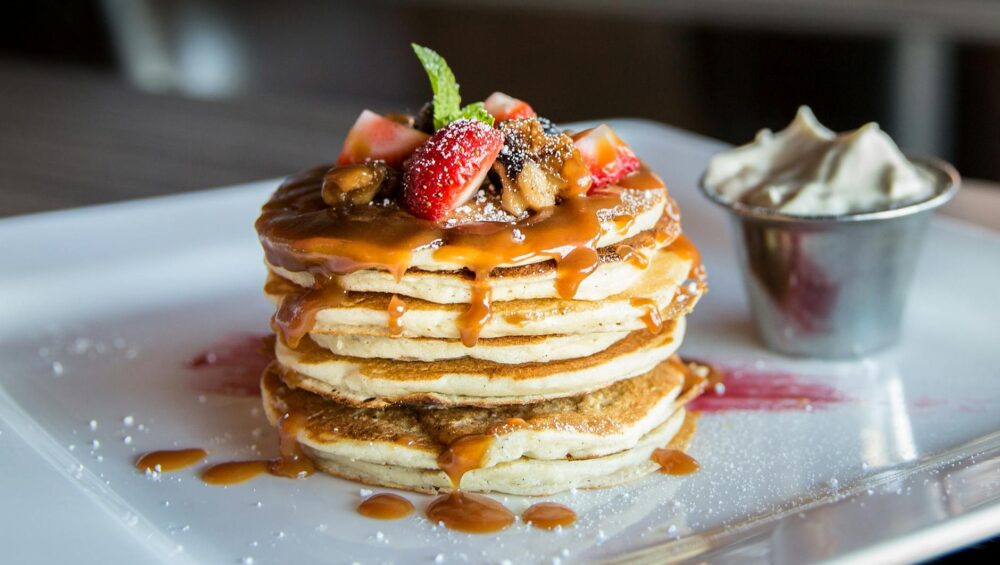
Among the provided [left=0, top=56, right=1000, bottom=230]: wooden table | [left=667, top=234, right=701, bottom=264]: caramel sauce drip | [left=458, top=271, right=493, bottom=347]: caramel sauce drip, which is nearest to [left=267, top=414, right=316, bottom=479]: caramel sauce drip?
[left=458, top=271, right=493, bottom=347]: caramel sauce drip

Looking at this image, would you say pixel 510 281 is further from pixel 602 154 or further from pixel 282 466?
pixel 282 466

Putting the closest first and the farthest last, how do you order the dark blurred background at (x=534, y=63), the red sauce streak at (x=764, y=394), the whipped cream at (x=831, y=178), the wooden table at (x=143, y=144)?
the red sauce streak at (x=764, y=394), the whipped cream at (x=831, y=178), the wooden table at (x=143, y=144), the dark blurred background at (x=534, y=63)

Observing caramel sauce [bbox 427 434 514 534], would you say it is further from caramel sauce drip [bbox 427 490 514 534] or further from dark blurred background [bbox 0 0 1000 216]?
dark blurred background [bbox 0 0 1000 216]

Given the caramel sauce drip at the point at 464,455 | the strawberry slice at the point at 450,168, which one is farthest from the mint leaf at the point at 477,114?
the caramel sauce drip at the point at 464,455

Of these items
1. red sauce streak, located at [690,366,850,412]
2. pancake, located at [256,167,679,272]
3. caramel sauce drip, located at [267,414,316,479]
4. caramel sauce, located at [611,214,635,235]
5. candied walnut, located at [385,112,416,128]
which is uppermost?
candied walnut, located at [385,112,416,128]

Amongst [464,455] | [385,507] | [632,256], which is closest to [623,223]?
[632,256]

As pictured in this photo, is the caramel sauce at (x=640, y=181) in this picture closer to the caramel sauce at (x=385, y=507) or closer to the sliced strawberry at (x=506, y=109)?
the sliced strawberry at (x=506, y=109)

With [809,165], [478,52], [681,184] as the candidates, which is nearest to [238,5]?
[478,52]
